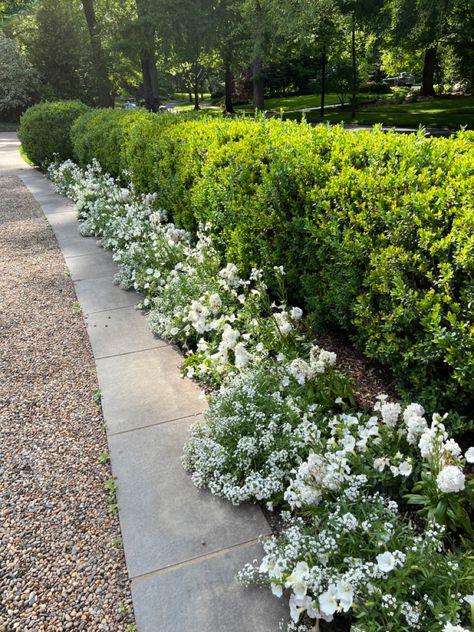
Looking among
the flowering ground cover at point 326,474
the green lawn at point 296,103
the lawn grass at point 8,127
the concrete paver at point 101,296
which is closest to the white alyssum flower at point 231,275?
the flowering ground cover at point 326,474

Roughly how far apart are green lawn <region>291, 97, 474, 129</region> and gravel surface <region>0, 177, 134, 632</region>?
17.4 metres

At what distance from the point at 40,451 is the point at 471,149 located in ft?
10.4

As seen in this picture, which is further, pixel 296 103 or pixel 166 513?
pixel 296 103

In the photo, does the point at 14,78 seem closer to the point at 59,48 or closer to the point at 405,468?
the point at 59,48

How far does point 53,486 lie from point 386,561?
1.88 metres

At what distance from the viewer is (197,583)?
2.29 metres

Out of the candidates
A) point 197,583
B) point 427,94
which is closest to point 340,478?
point 197,583

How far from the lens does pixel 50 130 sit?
13.1 m

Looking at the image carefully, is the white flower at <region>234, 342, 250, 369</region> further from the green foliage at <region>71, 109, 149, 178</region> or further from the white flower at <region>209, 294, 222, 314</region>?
the green foliage at <region>71, 109, 149, 178</region>

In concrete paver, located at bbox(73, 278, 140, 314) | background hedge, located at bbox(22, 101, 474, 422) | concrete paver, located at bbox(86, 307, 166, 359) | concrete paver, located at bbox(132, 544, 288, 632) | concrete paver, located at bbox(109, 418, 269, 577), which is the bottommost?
concrete paver, located at bbox(73, 278, 140, 314)

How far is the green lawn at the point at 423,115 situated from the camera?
Answer: 2046 cm

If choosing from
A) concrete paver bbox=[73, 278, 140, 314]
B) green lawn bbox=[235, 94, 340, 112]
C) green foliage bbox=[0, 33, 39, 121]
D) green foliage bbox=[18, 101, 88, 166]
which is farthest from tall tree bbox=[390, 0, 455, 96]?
green foliage bbox=[0, 33, 39, 121]

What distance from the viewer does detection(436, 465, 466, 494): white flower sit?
2.01 metres

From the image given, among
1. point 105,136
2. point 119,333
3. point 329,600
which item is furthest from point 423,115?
point 329,600
